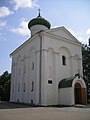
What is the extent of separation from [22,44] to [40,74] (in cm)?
849

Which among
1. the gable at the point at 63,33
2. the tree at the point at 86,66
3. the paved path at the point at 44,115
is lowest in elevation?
the paved path at the point at 44,115

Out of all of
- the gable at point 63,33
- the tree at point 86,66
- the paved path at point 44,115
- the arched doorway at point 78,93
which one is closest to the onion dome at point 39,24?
the gable at point 63,33

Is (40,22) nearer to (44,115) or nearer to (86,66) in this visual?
(86,66)

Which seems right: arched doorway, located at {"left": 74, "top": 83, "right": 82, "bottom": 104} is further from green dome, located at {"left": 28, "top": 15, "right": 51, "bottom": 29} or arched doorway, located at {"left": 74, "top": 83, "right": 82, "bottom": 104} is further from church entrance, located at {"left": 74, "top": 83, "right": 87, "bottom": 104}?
green dome, located at {"left": 28, "top": 15, "right": 51, "bottom": 29}

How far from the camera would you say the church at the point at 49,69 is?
21652 millimetres

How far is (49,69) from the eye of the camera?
2298 centimetres

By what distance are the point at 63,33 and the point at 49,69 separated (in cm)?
674

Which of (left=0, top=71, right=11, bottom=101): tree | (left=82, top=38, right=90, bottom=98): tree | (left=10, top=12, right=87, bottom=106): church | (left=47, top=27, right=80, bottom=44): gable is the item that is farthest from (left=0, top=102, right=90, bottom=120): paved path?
(left=0, top=71, right=11, bottom=101): tree

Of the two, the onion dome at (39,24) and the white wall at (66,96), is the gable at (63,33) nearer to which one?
the onion dome at (39,24)

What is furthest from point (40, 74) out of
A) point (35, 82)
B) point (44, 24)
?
point (44, 24)

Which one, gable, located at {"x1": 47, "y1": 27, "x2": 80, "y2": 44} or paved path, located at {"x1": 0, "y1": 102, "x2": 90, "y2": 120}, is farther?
gable, located at {"x1": 47, "y1": 27, "x2": 80, "y2": 44}

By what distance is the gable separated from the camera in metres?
24.9

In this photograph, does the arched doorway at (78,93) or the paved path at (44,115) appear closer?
the paved path at (44,115)

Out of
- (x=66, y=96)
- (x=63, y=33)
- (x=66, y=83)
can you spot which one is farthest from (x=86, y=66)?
(x=66, y=96)
